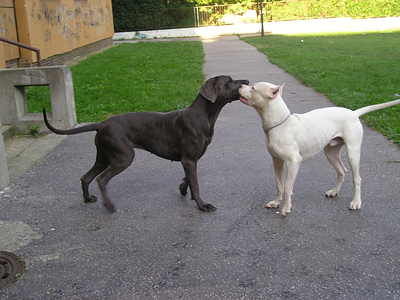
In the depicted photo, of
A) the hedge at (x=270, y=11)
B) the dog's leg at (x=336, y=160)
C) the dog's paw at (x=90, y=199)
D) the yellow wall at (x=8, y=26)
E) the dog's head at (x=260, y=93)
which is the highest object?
the hedge at (x=270, y=11)

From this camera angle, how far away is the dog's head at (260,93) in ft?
13.3

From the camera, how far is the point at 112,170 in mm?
4508

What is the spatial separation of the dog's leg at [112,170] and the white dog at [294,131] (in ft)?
3.88

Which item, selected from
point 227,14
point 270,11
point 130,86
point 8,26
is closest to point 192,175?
point 130,86

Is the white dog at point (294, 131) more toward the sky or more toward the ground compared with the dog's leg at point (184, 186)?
more toward the sky

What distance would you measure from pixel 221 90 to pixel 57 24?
14.1m

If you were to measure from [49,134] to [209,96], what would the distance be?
4289mm

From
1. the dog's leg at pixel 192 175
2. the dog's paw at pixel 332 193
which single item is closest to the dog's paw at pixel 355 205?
the dog's paw at pixel 332 193

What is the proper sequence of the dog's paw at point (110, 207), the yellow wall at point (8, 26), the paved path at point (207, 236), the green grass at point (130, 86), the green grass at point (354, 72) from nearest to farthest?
the paved path at point (207, 236), the dog's paw at point (110, 207), the green grass at point (354, 72), the green grass at point (130, 86), the yellow wall at point (8, 26)

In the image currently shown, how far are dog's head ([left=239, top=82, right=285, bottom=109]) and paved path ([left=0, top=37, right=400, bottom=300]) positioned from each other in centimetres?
104

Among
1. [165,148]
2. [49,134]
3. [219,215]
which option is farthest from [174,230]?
[49,134]

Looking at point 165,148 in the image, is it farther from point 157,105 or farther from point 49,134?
point 157,105

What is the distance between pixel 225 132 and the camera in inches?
300

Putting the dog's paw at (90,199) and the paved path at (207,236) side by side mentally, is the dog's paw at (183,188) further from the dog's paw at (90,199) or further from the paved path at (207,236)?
the dog's paw at (90,199)
